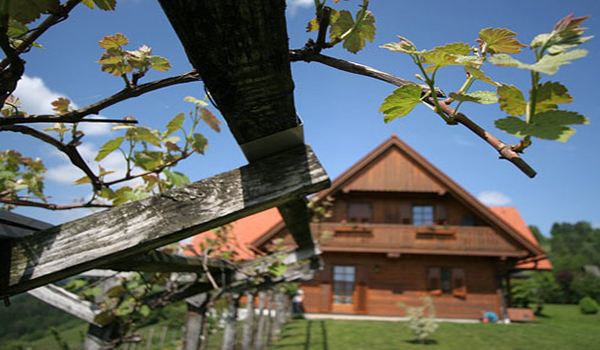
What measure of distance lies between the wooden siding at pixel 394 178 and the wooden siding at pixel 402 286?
325cm

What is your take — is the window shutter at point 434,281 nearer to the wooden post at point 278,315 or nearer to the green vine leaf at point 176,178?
the wooden post at point 278,315

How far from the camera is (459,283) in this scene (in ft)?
58.2

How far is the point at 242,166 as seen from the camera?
1119 millimetres

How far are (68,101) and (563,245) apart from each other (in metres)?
102

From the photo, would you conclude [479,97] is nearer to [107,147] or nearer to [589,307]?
[107,147]

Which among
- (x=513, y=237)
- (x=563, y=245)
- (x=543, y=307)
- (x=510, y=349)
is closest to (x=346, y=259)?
(x=513, y=237)

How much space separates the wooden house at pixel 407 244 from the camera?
1736 cm

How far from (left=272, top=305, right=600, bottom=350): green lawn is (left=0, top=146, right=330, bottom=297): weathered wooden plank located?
1029 centimetres

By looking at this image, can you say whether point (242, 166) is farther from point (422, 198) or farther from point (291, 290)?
point (422, 198)

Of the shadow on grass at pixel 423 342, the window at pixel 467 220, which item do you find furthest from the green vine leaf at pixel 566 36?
the window at pixel 467 220

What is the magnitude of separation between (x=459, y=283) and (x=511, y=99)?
19.3 m

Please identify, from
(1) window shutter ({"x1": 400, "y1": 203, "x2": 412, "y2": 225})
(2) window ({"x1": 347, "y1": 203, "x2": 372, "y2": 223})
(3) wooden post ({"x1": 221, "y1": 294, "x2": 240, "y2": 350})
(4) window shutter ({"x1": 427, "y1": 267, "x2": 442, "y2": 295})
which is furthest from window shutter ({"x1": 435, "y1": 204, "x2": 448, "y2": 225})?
(3) wooden post ({"x1": 221, "y1": 294, "x2": 240, "y2": 350})

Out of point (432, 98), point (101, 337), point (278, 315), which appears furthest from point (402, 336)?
point (432, 98)

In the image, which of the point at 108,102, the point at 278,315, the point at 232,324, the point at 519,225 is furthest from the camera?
the point at 519,225
